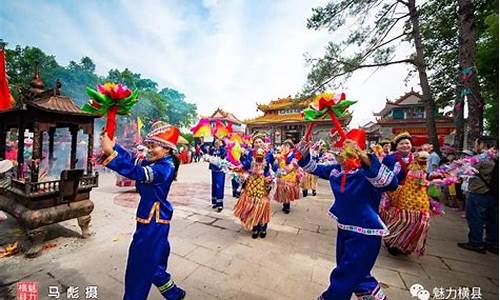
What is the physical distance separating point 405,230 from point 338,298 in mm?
2260

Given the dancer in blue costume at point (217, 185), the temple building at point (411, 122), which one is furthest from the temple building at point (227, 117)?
the dancer in blue costume at point (217, 185)

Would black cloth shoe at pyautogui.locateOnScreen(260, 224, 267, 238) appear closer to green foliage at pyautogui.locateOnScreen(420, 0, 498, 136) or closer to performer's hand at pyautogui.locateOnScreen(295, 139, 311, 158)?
performer's hand at pyautogui.locateOnScreen(295, 139, 311, 158)

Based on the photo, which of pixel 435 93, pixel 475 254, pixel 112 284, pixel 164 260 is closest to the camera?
pixel 164 260

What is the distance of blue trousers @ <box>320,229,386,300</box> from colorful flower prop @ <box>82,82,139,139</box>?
7.01 ft

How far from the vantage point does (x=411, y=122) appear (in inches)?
779

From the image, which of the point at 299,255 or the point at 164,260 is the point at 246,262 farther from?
the point at 164,260

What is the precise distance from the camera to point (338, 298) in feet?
5.84

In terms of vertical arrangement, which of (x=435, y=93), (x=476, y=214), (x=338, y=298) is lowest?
(x=338, y=298)

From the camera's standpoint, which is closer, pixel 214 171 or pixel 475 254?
pixel 475 254

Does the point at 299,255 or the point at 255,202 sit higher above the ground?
the point at 255,202

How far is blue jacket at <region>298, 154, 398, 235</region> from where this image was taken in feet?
5.49

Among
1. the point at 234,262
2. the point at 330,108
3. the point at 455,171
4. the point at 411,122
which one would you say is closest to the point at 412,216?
the point at 455,171

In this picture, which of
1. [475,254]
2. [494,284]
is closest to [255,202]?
[494,284]

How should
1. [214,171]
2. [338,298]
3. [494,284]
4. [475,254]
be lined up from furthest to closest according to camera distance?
[214,171], [475,254], [494,284], [338,298]
